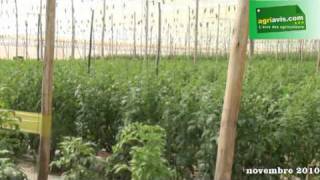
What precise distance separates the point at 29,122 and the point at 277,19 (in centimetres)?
269

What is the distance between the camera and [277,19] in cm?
513

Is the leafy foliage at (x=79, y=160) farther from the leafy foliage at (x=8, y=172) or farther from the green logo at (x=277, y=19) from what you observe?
the green logo at (x=277, y=19)

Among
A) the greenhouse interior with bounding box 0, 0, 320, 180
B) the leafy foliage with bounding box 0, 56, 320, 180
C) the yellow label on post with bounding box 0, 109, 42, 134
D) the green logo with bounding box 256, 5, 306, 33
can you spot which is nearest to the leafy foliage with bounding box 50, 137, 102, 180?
the greenhouse interior with bounding box 0, 0, 320, 180

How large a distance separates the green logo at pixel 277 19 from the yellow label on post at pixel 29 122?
2340mm

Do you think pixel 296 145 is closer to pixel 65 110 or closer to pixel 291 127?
pixel 291 127

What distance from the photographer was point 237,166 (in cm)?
566

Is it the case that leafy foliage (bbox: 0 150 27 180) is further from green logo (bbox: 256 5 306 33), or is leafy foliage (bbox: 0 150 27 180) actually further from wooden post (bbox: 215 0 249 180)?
green logo (bbox: 256 5 306 33)

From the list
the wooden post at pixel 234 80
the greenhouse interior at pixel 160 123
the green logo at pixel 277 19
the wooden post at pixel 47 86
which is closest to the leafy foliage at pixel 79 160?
the greenhouse interior at pixel 160 123

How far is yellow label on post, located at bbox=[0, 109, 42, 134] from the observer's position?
5.69 m

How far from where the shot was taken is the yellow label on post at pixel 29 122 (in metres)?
5.69

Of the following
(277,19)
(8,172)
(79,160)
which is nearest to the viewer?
(8,172)

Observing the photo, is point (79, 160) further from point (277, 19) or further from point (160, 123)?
point (277, 19)

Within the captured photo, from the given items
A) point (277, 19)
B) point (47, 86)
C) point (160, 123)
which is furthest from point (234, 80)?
point (160, 123)

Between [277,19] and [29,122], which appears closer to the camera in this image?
[277,19]
